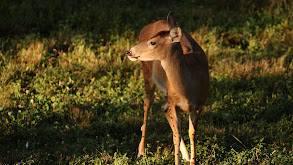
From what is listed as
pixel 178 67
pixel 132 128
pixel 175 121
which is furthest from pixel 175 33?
pixel 132 128

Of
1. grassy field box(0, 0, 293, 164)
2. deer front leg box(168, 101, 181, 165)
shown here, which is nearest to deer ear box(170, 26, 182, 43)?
deer front leg box(168, 101, 181, 165)

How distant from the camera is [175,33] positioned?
5488mm

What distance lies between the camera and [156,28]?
700cm

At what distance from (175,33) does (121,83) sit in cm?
387

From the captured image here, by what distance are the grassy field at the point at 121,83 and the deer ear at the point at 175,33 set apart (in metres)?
1.95

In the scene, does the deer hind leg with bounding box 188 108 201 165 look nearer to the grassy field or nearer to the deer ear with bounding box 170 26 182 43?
the grassy field

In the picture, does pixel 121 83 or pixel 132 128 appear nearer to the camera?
pixel 132 128

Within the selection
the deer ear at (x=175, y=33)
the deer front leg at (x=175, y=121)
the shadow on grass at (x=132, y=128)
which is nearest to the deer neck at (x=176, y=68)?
the deer ear at (x=175, y=33)

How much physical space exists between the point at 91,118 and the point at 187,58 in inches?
105

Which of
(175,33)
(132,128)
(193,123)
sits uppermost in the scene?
(175,33)

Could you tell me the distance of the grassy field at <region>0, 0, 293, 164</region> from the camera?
22.8ft

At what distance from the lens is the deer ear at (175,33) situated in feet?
17.9

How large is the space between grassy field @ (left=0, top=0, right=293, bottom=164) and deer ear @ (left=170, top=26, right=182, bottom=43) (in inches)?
76.7

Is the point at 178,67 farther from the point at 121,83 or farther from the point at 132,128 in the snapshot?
the point at 121,83
